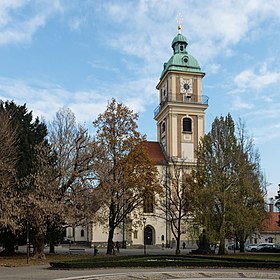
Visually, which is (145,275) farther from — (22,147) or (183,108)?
(183,108)

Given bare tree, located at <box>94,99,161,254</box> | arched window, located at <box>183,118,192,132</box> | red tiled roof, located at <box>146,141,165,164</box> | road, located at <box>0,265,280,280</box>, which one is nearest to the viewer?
road, located at <box>0,265,280,280</box>

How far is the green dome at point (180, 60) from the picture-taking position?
2606 inches

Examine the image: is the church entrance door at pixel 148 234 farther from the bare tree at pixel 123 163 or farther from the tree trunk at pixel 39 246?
the tree trunk at pixel 39 246

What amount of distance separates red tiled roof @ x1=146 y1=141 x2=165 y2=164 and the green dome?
10.8 metres

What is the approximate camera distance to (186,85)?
217 feet

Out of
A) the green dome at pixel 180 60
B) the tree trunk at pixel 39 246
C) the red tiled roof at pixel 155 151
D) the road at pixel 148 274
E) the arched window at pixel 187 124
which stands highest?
the green dome at pixel 180 60

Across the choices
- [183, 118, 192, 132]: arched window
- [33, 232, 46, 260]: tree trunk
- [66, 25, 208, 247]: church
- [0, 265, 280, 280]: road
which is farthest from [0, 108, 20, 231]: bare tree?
[183, 118, 192, 132]: arched window

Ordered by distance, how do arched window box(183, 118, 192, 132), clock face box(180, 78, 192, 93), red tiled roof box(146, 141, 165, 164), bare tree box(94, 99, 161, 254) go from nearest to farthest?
bare tree box(94, 99, 161, 254) < red tiled roof box(146, 141, 165, 164) < arched window box(183, 118, 192, 132) < clock face box(180, 78, 192, 93)

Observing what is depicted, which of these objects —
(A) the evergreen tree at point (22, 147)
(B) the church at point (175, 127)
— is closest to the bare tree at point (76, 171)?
(A) the evergreen tree at point (22, 147)

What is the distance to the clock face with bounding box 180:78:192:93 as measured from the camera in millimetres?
66000

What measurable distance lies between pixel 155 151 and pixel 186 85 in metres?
10.6

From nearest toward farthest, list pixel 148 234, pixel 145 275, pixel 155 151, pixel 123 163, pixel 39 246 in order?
pixel 145 275 < pixel 39 246 < pixel 123 163 < pixel 148 234 < pixel 155 151

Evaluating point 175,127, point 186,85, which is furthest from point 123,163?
point 186,85

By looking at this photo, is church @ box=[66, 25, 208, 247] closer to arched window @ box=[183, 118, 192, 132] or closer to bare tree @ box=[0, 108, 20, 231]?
arched window @ box=[183, 118, 192, 132]
